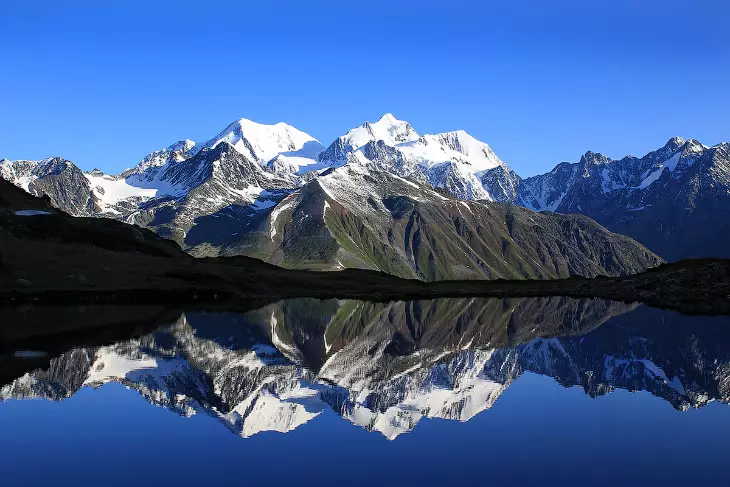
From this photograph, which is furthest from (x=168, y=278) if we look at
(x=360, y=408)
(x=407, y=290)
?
(x=360, y=408)

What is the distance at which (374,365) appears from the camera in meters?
57.9

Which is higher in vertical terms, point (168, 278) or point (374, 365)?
point (168, 278)

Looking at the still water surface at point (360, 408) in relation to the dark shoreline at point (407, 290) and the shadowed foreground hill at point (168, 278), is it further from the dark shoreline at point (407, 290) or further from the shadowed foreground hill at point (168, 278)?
the shadowed foreground hill at point (168, 278)

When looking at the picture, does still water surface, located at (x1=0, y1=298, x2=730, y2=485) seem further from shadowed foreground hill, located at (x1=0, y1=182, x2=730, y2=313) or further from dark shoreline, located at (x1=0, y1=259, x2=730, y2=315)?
shadowed foreground hill, located at (x1=0, y1=182, x2=730, y2=313)

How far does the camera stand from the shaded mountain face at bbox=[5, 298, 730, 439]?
42.0 m

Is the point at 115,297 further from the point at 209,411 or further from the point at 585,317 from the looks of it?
the point at 209,411

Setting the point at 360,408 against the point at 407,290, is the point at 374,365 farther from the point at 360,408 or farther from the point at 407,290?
the point at 407,290

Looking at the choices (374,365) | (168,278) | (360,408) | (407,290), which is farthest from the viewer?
(407,290)

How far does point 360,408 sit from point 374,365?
17601 millimetres

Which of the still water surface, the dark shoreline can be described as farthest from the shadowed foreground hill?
the still water surface

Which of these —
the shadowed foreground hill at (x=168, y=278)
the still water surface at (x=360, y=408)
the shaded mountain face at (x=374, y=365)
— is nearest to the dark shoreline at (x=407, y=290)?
the shadowed foreground hill at (x=168, y=278)

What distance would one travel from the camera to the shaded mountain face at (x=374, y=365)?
4197 centimetres

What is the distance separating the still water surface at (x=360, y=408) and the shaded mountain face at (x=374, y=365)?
218mm

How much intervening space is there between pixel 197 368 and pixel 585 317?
67.8m
